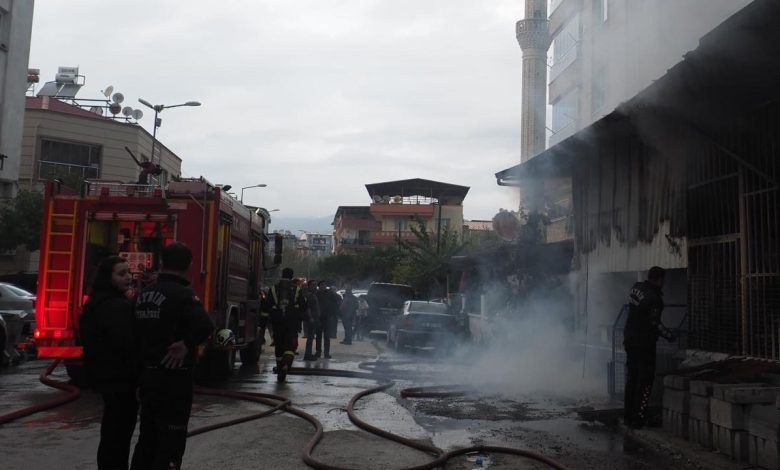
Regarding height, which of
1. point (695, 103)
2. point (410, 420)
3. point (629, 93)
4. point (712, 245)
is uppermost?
point (629, 93)

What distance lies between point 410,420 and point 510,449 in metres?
2.12

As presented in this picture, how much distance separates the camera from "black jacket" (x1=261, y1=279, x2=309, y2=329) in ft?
38.1

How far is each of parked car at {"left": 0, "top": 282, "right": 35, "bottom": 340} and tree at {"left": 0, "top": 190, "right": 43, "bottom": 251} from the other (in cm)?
1234

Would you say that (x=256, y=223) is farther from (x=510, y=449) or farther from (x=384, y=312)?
(x=384, y=312)

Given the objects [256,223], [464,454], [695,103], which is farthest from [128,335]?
[256,223]

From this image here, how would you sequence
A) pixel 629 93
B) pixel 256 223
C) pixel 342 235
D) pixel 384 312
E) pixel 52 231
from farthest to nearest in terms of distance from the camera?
pixel 342 235 < pixel 384 312 < pixel 256 223 < pixel 629 93 < pixel 52 231

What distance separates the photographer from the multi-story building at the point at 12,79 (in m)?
23.0

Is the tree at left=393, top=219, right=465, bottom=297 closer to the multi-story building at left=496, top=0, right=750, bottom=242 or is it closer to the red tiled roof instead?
the multi-story building at left=496, top=0, right=750, bottom=242

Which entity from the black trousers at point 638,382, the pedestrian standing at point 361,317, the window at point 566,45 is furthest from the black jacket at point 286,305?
the window at point 566,45

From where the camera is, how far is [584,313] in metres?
12.9

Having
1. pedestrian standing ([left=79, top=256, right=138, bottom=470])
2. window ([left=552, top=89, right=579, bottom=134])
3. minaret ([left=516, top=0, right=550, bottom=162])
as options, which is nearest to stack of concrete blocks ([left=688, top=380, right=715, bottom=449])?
pedestrian standing ([left=79, top=256, right=138, bottom=470])

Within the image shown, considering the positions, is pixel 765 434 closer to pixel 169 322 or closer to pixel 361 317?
pixel 169 322

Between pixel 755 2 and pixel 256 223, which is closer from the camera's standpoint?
pixel 755 2

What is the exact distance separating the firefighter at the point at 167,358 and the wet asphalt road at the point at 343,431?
5.08 ft
